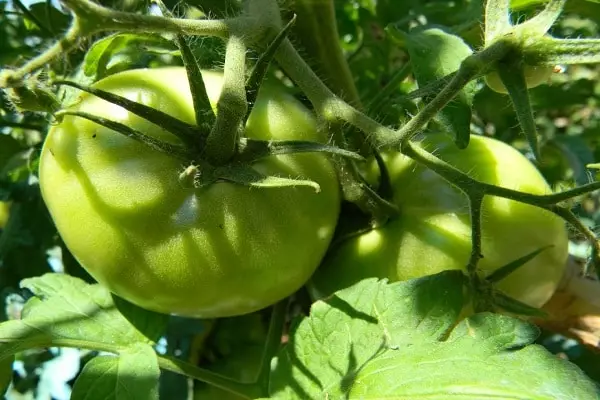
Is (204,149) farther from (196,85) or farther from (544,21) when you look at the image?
(544,21)

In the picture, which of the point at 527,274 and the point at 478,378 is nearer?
the point at 478,378

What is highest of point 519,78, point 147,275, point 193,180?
point 519,78

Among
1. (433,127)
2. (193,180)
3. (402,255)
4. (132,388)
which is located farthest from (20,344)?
(433,127)

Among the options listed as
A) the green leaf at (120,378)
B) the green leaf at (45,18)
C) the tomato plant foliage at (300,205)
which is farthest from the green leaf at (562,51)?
the green leaf at (45,18)

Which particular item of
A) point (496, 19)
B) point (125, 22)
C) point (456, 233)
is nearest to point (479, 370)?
point (456, 233)

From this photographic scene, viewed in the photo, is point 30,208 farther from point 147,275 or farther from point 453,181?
point 453,181

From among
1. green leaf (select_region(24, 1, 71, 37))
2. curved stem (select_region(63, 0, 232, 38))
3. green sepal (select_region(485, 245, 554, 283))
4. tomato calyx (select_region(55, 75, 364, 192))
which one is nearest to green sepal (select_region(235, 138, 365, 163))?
tomato calyx (select_region(55, 75, 364, 192))

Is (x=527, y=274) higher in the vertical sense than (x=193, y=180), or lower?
lower
